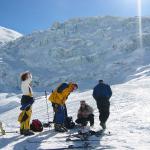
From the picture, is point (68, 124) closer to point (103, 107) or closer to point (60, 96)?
point (60, 96)

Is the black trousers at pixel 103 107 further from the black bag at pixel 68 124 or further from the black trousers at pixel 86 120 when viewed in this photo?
the black bag at pixel 68 124

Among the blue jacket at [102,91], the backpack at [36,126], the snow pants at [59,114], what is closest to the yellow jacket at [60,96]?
the snow pants at [59,114]

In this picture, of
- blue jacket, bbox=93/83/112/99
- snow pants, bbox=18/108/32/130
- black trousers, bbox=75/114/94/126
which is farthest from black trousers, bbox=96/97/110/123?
snow pants, bbox=18/108/32/130

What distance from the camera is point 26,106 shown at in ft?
43.0

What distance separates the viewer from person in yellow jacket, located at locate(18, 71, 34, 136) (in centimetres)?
1304

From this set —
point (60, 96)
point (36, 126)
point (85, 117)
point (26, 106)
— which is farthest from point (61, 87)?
point (85, 117)

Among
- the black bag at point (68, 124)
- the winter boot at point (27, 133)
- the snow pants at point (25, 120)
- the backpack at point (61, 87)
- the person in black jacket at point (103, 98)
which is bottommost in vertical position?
the winter boot at point (27, 133)

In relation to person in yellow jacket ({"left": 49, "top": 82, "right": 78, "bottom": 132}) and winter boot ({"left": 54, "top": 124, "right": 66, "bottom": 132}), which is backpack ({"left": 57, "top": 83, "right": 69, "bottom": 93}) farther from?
winter boot ({"left": 54, "top": 124, "right": 66, "bottom": 132})

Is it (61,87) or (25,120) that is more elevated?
(61,87)

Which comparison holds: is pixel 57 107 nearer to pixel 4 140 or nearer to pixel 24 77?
pixel 24 77

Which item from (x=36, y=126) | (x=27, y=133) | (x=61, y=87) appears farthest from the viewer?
(x=36, y=126)

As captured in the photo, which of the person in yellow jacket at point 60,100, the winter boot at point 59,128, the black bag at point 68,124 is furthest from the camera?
the black bag at point 68,124

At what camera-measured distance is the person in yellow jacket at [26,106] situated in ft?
42.8

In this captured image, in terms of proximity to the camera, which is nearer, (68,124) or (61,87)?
(61,87)
